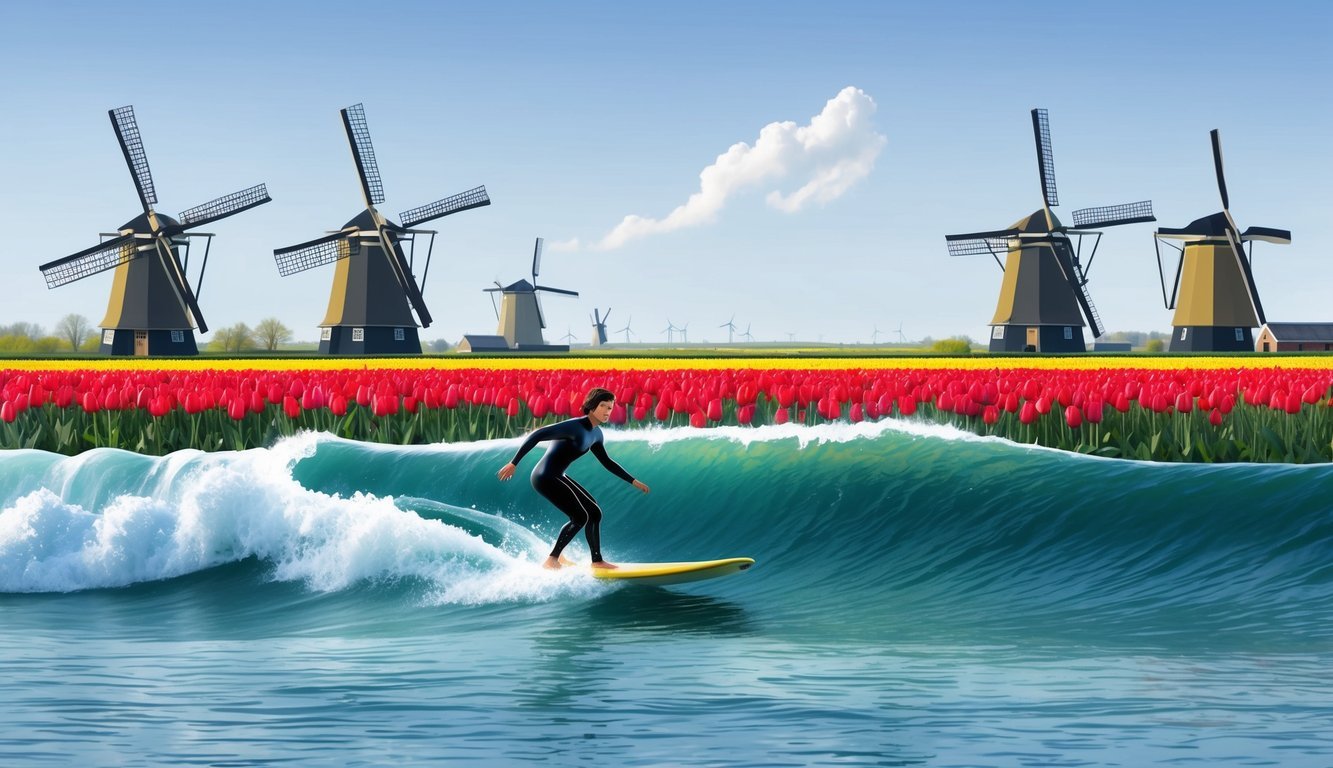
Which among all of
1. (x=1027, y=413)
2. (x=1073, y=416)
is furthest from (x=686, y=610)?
(x=1073, y=416)

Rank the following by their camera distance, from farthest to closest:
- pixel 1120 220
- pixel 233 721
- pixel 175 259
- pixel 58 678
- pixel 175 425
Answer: pixel 1120 220, pixel 175 259, pixel 175 425, pixel 58 678, pixel 233 721

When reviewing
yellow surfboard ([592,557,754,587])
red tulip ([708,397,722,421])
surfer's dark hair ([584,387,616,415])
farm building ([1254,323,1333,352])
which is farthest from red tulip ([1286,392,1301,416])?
farm building ([1254,323,1333,352])

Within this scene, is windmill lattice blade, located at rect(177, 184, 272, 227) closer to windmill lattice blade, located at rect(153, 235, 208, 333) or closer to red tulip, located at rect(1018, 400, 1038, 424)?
windmill lattice blade, located at rect(153, 235, 208, 333)

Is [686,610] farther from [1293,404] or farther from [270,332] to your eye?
[270,332]

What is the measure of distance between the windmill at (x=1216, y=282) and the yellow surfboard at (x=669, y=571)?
76726 mm

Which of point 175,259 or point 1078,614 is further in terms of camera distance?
point 175,259

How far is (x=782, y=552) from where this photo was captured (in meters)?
14.7

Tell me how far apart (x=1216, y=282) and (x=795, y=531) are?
74.1m

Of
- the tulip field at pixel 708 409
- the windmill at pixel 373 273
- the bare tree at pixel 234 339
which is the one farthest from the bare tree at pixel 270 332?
the tulip field at pixel 708 409

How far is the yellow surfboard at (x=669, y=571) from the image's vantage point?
11.5 meters

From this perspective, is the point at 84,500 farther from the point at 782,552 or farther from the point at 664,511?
the point at 782,552

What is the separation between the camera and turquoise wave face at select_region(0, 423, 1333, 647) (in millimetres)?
11812

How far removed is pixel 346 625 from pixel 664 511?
587 centimetres

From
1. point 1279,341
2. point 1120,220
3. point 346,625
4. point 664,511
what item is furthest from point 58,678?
point 1279,341
